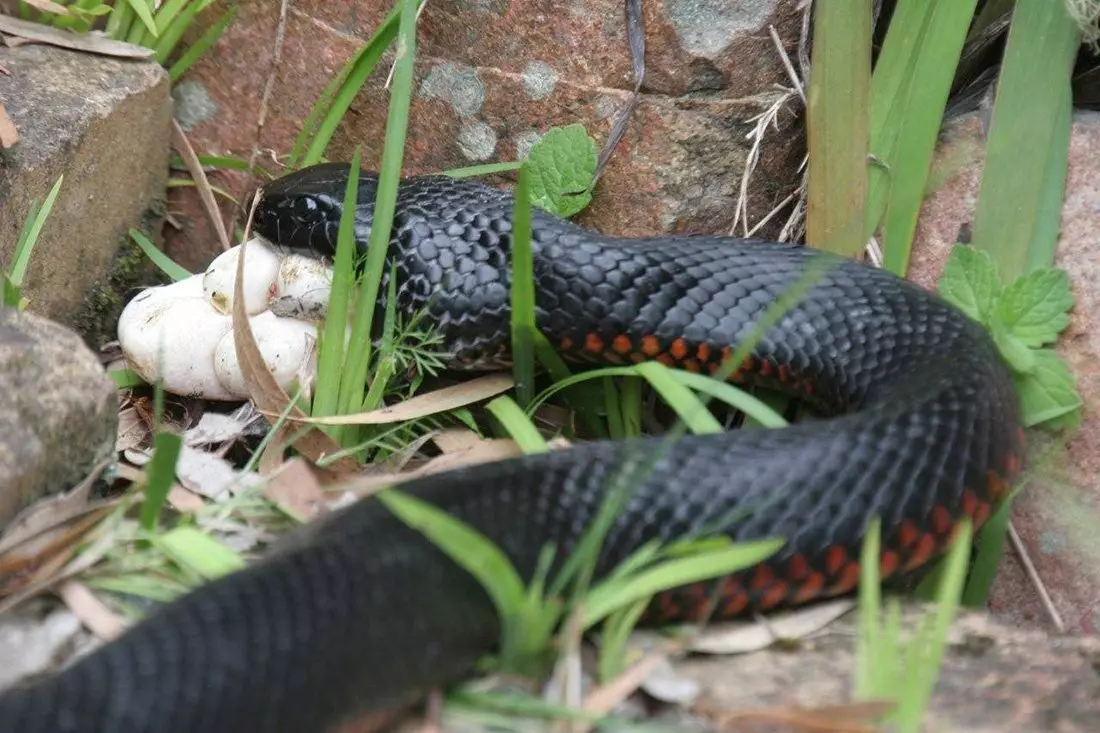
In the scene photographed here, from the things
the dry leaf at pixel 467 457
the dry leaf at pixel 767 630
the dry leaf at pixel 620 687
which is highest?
the dry leaf at pixel 467 457

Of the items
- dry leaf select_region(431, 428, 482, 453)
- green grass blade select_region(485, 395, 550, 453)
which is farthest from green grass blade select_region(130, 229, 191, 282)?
green grass blade select_region(485, 395, 550, 453)

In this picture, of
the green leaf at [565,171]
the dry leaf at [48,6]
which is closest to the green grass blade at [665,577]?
the green leaf at [565,171]

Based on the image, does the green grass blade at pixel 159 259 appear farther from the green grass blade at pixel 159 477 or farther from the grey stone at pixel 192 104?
the green grass blade at pixel 159 477

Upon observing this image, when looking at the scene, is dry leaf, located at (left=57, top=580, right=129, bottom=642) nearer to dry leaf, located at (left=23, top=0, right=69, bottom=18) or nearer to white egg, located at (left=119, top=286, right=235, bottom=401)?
white egg, located at (left=119, top=286, right=235, bottom=401)

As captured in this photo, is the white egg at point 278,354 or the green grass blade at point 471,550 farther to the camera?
the white egg at point 278,354

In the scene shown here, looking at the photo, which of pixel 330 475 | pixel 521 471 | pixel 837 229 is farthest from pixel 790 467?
pixel 837 229

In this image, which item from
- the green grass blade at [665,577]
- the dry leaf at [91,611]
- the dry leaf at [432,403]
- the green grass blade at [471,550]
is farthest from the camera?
the dry leaf at [432,403]

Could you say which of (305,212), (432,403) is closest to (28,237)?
(305,212)
